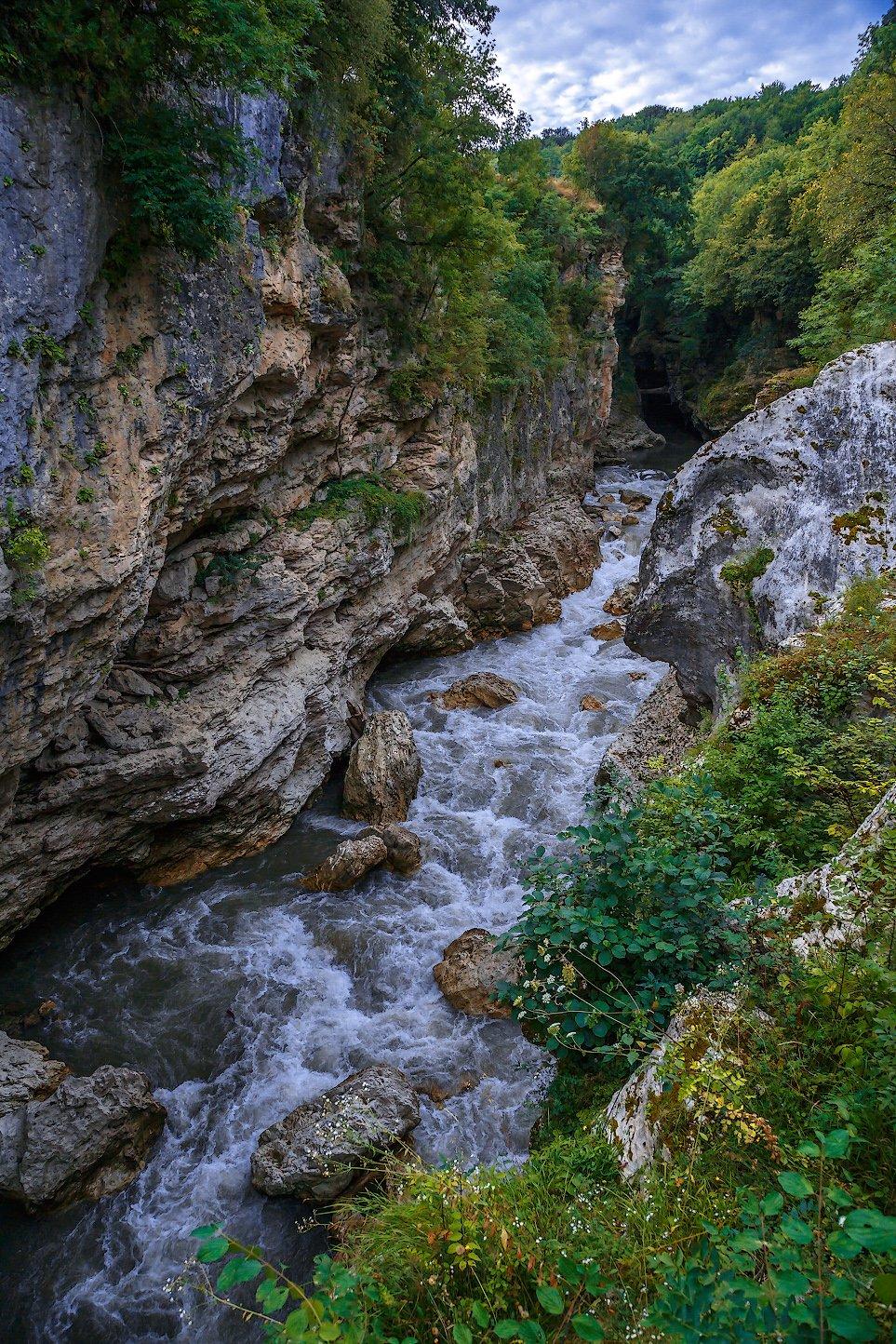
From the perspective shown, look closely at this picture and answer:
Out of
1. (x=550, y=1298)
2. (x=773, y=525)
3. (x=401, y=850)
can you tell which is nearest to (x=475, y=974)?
(x=401, y=850)

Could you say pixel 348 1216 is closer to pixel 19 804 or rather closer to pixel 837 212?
pixel 19 804

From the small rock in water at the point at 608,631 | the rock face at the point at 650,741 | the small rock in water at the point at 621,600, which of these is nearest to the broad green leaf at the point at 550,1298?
the rock face at the point at 650,741

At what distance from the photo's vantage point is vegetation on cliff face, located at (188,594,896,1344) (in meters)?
1.75

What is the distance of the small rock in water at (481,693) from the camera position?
46.3 feet

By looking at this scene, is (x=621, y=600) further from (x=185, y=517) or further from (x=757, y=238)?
(x=757, y=238)

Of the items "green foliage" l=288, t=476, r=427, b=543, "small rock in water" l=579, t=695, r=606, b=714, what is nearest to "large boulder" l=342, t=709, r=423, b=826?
"green foliage" l=288, t=476, r=427, b=543

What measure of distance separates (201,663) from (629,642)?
245 inches

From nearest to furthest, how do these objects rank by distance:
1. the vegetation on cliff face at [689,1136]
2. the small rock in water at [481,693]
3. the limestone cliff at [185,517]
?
the vegetation on cliff face at [689,1136]
the limestone cliff at [185,517]
the small rock in water at [481,693]

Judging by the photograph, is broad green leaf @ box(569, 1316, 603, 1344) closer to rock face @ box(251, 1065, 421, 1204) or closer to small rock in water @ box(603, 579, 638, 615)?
rock face @ box(251, 1065, 421, 1204)

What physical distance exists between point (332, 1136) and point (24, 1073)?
3.58 m

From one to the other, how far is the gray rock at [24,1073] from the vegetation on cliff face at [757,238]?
15030 mm

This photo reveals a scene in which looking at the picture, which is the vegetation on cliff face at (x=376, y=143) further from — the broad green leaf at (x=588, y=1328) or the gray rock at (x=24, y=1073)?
the gray rock at (x=24, y=1073)

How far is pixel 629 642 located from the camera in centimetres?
937

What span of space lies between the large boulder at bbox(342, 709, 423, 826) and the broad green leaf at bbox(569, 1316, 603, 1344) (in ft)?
29.8
